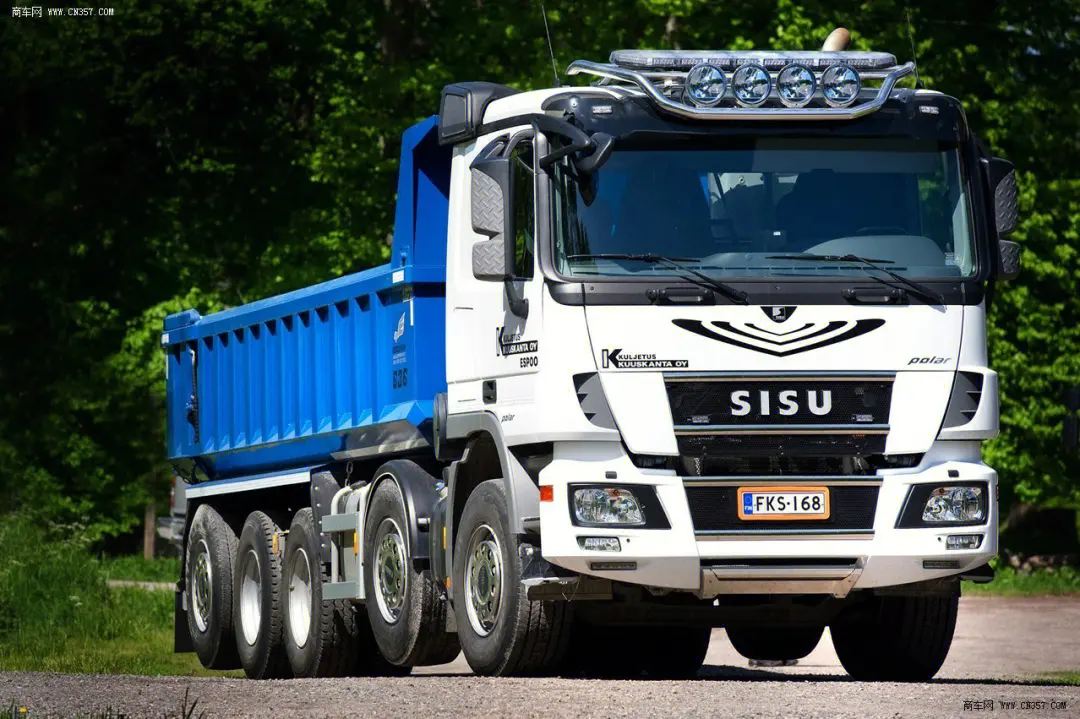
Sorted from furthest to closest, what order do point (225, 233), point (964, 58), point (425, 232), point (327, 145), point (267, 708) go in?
1. point (225, 233)
2. point (327, 145)
3. point (964, 58)
4. point (425, 232)
5. point (267, 708)

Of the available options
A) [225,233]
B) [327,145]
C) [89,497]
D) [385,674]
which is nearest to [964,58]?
[327,145]

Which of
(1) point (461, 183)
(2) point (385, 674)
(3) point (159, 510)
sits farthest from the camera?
(3) point (159, 510)

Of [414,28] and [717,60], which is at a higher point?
[414,28]

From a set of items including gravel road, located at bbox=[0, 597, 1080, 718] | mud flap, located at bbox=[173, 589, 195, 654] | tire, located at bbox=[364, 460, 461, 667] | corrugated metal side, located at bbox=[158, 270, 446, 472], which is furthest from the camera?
mud flap, located at bbox=[173, 589, 195, 654]

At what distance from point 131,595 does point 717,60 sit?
1473 centimetres

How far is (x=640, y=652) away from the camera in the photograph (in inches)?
585

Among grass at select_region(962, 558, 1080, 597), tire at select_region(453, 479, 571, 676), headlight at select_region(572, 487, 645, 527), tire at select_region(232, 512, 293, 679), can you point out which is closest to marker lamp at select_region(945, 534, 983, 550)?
headlight at select_region(572, 487, 645, 527)

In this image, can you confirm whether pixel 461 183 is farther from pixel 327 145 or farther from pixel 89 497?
pixel 89 497

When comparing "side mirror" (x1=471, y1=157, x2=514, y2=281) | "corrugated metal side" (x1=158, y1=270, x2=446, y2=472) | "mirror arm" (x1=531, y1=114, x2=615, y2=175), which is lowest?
"corrugated metal side" (x1=158, y1=270, x2=446, y2=472)

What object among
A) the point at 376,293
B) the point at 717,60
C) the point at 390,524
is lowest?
the point at 390,524

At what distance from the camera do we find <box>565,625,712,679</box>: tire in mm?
14484

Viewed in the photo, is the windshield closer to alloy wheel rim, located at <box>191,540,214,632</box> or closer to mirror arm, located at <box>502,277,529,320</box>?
mirror arm, located at <box>502,277,529,320</box>

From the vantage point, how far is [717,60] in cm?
1214

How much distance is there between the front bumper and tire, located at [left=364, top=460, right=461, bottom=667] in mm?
1871
